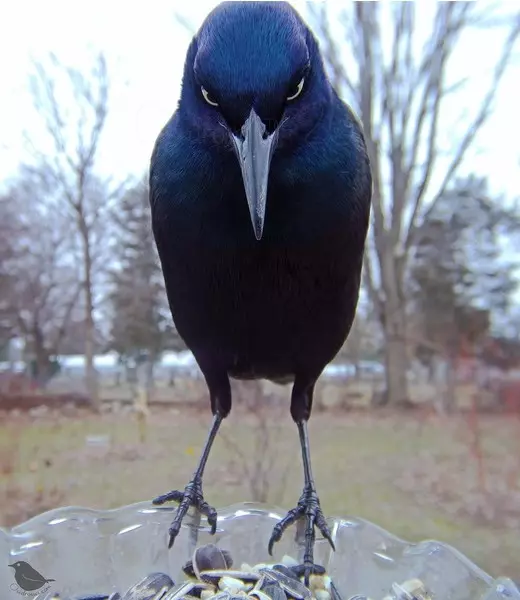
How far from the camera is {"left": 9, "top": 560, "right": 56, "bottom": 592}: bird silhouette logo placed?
1143mm

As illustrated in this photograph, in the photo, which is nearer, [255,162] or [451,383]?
[255,162]

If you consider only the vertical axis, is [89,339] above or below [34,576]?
above

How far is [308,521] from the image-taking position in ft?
3.95

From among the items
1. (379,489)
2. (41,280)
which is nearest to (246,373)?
(379,489)

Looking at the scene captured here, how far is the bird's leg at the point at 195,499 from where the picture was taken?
1186 mm

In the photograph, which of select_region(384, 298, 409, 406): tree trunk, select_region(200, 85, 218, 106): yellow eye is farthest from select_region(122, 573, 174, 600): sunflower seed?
select_region(384, 298, 409, 406): tree trunk

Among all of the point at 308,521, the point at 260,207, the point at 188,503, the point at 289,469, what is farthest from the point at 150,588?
the point at 289,469

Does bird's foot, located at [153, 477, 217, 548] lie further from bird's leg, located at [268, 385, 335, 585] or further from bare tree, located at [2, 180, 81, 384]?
bare tree, located at [2, 180, 81, 384]

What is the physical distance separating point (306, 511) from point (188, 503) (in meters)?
0.20

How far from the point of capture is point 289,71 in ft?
2.71

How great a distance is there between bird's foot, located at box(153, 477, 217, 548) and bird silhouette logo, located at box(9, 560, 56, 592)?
0.22m

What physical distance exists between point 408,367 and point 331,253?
3.84 metres

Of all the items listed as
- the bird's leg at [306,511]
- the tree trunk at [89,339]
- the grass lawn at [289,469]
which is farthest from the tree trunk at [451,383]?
the bird's leg at [306,511]

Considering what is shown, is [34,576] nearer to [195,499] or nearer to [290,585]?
[195,499]
